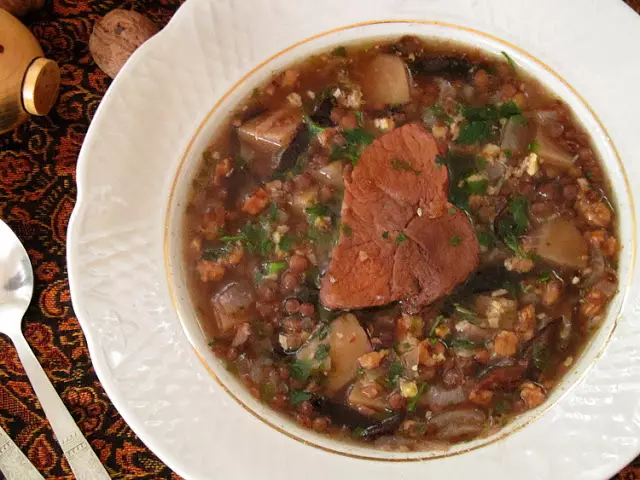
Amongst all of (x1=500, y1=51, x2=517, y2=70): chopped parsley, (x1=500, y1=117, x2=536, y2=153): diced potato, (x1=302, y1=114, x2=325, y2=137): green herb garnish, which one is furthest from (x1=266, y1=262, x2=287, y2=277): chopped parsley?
(x1=500, y1=51, x2=517, y2=70): chopped parsley

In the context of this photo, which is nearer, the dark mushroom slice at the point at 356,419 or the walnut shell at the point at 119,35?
the dark mushroom slice at the point at 356,419

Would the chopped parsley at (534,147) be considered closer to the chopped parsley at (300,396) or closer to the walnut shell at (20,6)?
the chopped parsley at (300,396)

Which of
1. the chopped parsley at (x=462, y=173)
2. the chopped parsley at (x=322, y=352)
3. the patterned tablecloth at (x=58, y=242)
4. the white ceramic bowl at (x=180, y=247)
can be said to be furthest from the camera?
the patterned tablecloth at (x=58, y=242)

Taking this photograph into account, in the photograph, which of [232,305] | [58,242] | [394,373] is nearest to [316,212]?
[232,305]

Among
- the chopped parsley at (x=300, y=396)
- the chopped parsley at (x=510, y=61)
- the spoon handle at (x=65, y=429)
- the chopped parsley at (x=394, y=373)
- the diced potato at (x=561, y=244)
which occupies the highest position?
the chopped parsley at (x=510, y=61)

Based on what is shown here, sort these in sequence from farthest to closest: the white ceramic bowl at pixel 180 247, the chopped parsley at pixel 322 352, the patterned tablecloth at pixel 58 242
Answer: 1. the patterned tablecloth at pixel 58 242
2. the chopped parsley at pixel 322 352
3. the white ceramic bowl at pixel 180 247

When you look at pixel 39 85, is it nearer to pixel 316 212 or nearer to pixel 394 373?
pixel 316 212

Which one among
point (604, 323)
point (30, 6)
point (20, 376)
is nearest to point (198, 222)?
point (20, 376)

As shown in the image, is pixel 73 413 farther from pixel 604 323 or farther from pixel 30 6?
pixel 604 323

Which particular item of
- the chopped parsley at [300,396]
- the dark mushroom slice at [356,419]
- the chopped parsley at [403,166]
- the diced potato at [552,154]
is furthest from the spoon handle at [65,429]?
the diced potato at [552,154]
